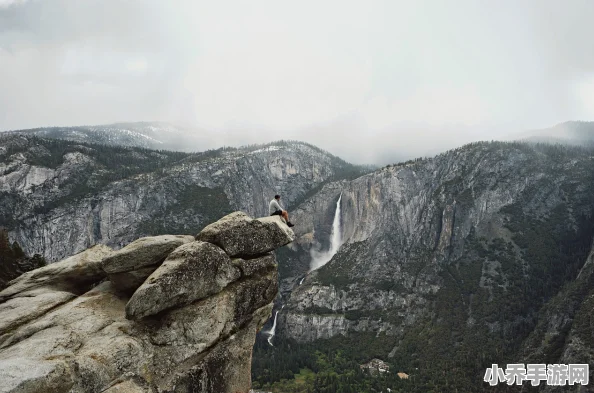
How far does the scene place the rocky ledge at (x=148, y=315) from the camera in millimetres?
16859

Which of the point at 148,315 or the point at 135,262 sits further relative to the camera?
the point at 135,262

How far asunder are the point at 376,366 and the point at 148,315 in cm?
16358

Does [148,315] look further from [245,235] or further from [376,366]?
[376,366]

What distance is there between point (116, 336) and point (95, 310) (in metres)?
2.61

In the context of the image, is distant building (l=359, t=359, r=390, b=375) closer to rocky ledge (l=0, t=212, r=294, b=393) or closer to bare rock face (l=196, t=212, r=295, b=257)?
rocky ledge (l=0, t=212, r=294, b=393)

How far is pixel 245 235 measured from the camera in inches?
957

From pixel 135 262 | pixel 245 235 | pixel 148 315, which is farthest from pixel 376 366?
pixel 148 315

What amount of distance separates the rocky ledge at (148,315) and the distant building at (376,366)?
150 m

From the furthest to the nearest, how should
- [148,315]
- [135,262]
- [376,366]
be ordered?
[376,366] < [135,262] < [148,315]

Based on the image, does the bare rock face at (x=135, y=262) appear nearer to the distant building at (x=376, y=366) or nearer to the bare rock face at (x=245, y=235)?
the bare rock face at (x=245, y=235)

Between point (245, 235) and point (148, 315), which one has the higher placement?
point (245, 235)

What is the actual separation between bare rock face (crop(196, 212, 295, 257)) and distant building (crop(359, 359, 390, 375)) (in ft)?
493

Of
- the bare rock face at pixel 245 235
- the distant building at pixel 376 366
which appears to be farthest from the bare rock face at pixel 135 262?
the distant building at pixel 376 366

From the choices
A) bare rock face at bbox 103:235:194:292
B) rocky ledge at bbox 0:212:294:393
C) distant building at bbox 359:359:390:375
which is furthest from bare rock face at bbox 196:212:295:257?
distant building at bbox 359:359:390:375
